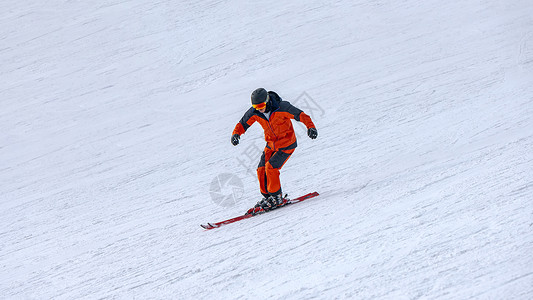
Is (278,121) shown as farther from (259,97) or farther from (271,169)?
(271,169)

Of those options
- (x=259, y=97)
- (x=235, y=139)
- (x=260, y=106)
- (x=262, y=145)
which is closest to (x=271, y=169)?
(x=235, y=139)

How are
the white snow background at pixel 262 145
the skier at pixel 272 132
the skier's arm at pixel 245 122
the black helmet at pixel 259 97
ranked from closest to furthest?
1. the white snow background at pixel 262 145
2. the black helmet at pixel 259 97
3. the skier at pixel 272 132
4. the skier's arm at pixel 245 122

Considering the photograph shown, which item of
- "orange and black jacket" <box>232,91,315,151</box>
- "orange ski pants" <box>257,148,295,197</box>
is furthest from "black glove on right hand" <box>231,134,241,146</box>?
"orange ski pants" <box>257,148,295,197</box>

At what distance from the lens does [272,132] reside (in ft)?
21.2

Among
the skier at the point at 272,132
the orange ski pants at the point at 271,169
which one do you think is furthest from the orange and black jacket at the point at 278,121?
the orange ski pants at the point at 271,169

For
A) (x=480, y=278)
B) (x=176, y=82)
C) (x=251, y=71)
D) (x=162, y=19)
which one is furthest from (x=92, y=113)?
(x=480, y=278)

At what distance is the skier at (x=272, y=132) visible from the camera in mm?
6164

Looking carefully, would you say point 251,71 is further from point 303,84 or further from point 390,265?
point 390,265

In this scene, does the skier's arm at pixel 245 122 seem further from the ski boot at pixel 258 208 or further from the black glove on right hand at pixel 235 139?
the ski boot at pixel 258 208

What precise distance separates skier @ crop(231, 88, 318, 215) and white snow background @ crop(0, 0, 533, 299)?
1.23 feet

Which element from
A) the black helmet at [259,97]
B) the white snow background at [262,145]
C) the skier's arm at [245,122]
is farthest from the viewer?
the skier's arm at [245,122]

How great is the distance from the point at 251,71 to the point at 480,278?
35.6 ft

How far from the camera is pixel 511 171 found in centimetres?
611

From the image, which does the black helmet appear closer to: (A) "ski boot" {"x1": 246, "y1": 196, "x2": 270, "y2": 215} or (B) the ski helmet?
(B) the ski helmet
